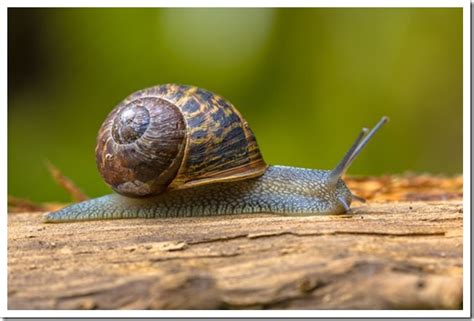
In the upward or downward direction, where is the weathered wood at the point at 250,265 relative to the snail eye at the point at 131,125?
downward

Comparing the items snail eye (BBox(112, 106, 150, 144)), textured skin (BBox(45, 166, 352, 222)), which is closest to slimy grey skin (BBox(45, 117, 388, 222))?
textured skin (BBox(45, 166, 352, 222))

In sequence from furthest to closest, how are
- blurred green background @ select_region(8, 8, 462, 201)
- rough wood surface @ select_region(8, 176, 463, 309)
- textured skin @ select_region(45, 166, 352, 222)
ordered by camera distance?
blurred green background @ select_region(8, 8, 462, 201), textured skin @ select_region(45, 166, 352, 222), rough wood surface @ select_region(8, 176, 463, 309)

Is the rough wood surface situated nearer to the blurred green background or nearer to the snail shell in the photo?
the snail shell

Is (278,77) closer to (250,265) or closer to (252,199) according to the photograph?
(252,199)

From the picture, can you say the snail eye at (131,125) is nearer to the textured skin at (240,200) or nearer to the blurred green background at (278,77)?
the textured skin at (240,200)

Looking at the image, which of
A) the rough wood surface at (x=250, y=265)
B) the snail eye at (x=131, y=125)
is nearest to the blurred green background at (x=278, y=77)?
the snail eye at (x=131, y=125)

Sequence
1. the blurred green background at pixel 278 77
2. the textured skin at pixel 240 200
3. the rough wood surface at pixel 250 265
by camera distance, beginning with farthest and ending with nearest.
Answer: the blurred green background at pixel 278 77 < the textured skin at pixel 240 200 < the rough wood surface at pixel 250 265

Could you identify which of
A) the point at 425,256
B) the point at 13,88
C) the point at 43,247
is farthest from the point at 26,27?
the point at 425,256
